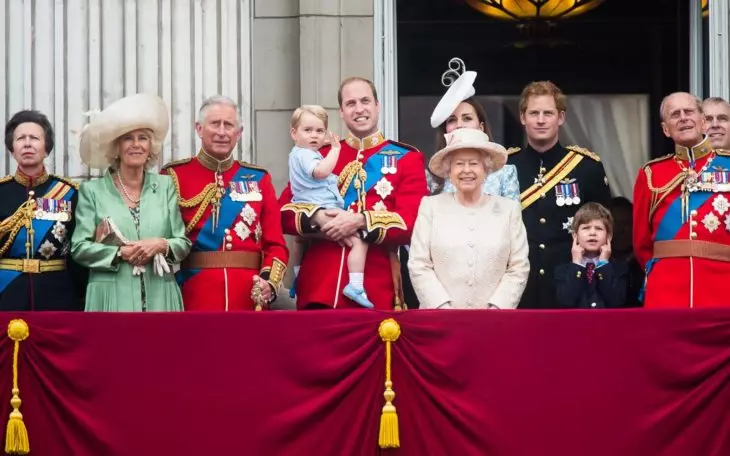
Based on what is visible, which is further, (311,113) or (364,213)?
(311,113)

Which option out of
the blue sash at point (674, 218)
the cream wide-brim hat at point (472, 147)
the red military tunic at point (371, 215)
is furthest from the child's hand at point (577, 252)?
the red military tunic at point (371, 215)

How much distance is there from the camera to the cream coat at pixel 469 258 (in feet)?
30.4

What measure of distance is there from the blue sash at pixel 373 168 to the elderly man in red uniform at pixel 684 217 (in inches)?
53.5

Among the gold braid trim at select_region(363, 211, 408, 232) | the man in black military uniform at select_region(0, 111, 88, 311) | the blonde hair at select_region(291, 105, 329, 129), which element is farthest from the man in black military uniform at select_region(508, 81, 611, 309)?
the man in black military uniform at select_region(0, 111, 88, 311)

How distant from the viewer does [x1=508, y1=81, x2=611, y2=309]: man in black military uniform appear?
10156mm

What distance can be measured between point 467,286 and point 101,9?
3.85 m

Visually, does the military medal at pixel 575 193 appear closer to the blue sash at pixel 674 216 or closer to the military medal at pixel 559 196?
the military medal at pixel 559 196

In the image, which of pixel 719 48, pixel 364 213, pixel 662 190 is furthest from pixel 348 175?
pixel 719 48

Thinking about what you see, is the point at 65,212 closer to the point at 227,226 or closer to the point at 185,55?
the point at 227,226

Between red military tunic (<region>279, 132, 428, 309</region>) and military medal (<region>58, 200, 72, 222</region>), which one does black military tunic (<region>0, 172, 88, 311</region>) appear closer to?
military medal (<region>58, 200, 72, 222</region>)

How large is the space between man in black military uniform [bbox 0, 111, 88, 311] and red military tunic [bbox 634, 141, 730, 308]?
3.10 metres

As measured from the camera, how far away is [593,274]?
9750 mm

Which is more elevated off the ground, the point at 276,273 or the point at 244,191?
the point at 244,191

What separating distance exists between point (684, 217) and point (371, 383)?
7.30 ft
